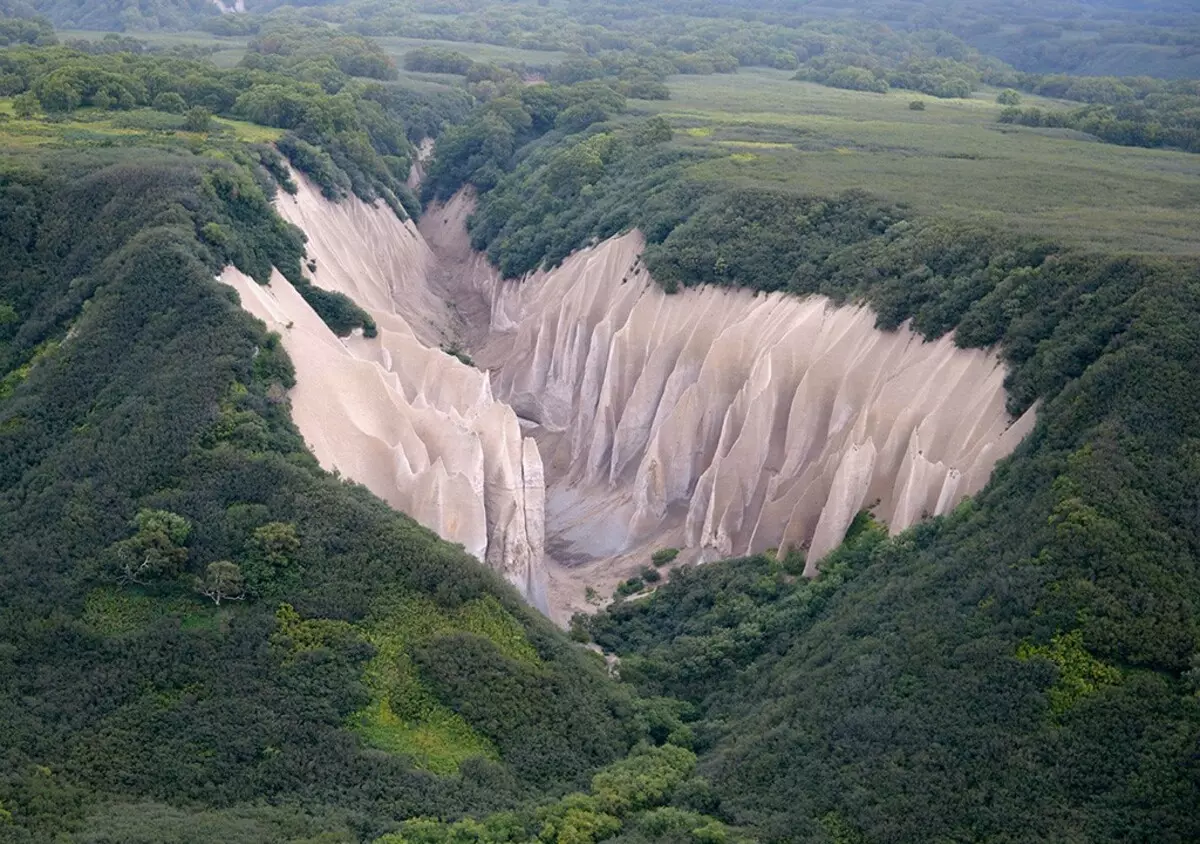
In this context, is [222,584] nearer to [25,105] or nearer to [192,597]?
[192,597]

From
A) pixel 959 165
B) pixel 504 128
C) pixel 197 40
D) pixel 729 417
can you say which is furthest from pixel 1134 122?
pixel 197 40

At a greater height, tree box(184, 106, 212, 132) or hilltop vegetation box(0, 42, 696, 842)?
tree box(184, 106, 212, 132)

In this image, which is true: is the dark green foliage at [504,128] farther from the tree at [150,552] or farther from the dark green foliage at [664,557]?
the tree at [150,552]

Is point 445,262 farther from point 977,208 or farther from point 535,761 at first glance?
point 535,761

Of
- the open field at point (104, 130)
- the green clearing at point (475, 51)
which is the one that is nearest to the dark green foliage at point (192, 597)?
the open field at point (104, 130)

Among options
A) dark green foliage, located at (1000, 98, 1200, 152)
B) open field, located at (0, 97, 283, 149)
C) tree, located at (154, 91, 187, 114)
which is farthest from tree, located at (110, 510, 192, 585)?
dark green foliage, located at (1000, 98, 1200, 152)

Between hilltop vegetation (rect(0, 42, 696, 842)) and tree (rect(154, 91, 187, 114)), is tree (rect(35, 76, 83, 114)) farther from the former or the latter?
hilltop vegetation (rect(0, 42, 696, 842))
